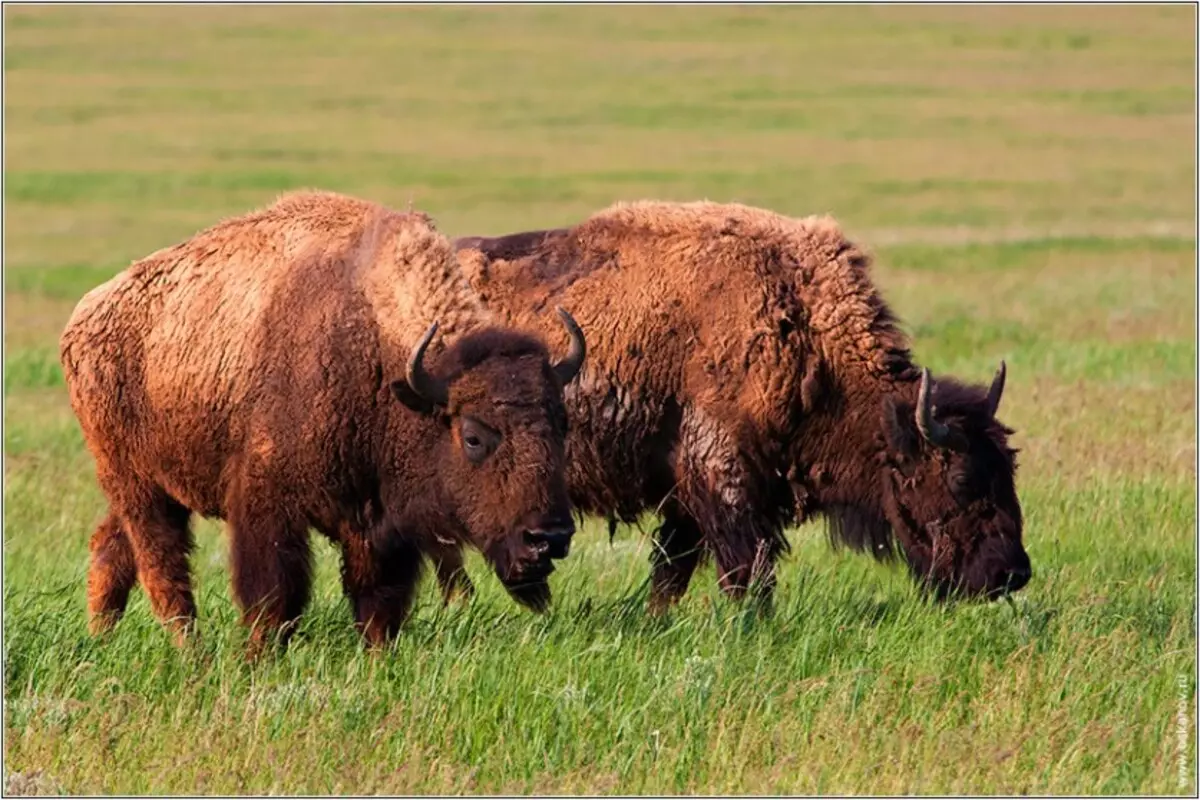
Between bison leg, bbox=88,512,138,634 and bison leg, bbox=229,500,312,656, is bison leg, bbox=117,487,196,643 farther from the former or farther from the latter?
bison leg, bbox=229,500,312,656

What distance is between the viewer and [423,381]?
7043 millimetres

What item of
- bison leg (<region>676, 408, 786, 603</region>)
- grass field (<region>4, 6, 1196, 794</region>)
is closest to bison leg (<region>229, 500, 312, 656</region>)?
grass field (<region>4, 6, 1196, 794</region>)

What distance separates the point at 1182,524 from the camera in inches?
396

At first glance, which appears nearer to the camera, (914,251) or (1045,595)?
Answer: (1045,595)

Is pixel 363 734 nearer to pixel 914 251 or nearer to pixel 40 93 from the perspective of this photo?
pixel 914 251

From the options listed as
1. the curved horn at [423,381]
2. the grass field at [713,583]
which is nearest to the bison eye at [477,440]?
the curved horn at [423,381]

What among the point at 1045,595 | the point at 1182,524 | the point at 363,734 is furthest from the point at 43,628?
the point at 1182,524

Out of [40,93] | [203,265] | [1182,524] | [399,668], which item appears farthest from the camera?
[40,93]

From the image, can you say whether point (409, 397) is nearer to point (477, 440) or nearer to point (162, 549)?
point (477, 440)

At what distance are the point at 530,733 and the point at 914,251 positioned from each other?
2277cm

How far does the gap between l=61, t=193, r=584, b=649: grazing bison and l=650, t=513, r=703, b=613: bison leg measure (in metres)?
1.55

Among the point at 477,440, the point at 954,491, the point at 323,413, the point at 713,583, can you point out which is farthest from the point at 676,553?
the point at 323,413

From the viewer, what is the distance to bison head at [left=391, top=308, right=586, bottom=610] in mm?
6785

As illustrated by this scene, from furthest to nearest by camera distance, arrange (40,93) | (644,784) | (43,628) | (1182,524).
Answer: (40,93) → (1182,524) → (43,628) → (644,784)
